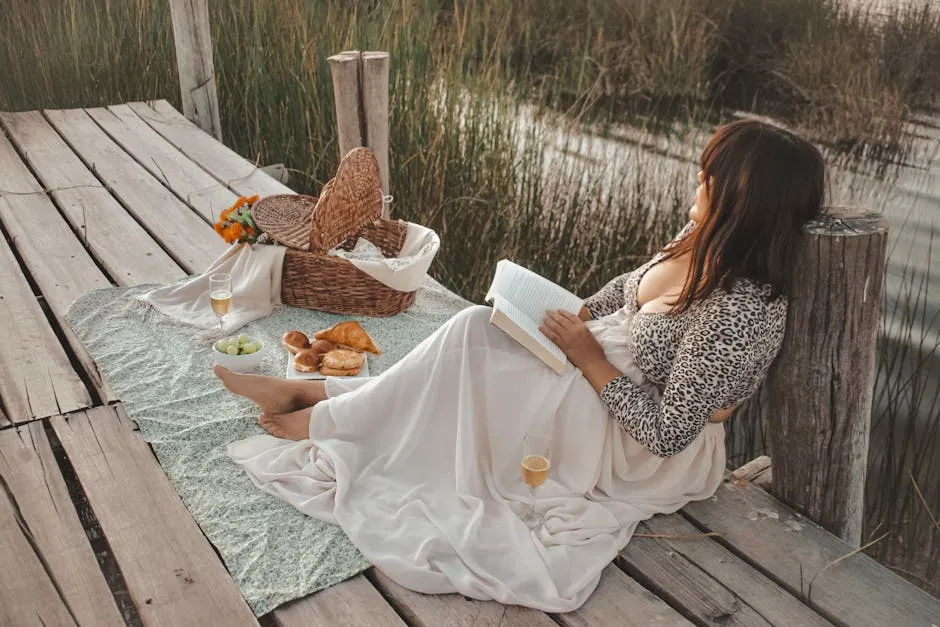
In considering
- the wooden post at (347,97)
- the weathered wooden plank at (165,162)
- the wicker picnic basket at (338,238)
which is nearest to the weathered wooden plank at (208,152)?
the weathered wooden plank at (165,162)

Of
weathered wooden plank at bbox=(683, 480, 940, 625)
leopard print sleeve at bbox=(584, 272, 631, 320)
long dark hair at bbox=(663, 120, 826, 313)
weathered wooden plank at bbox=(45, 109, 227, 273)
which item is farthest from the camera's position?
weathered wooden plank at bbox=(45, 109, 227, 273)

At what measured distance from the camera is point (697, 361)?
1894 millimetres

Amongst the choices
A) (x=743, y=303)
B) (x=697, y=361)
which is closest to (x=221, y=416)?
(x=697, y=361)

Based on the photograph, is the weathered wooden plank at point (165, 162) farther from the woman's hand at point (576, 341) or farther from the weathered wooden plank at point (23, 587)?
the woman's hand at point (576, 341)

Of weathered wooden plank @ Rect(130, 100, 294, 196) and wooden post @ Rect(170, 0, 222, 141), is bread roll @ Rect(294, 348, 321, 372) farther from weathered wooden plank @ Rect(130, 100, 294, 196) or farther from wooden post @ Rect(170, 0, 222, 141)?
wooden post @ Rect(170, 0, 222, 141)

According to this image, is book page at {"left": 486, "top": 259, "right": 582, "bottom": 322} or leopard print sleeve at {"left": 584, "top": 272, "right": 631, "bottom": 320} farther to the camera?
leopard print sleeve at {"left": 584, "top": 272, "right": 631, "bottom": 320}

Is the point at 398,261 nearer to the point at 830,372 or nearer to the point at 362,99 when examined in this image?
the point at 362,99

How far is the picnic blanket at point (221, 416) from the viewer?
2012mm

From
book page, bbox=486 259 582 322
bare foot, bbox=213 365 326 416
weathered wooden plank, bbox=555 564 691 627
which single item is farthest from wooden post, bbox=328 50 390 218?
weathered wooden plank, bbox=555 564 691 627

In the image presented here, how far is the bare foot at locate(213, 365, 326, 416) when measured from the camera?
2.44 m

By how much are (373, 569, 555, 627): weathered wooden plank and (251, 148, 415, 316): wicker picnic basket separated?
1473 mm

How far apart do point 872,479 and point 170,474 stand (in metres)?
2.30

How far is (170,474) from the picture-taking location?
2.32 metres

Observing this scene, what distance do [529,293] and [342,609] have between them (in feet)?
2.89
